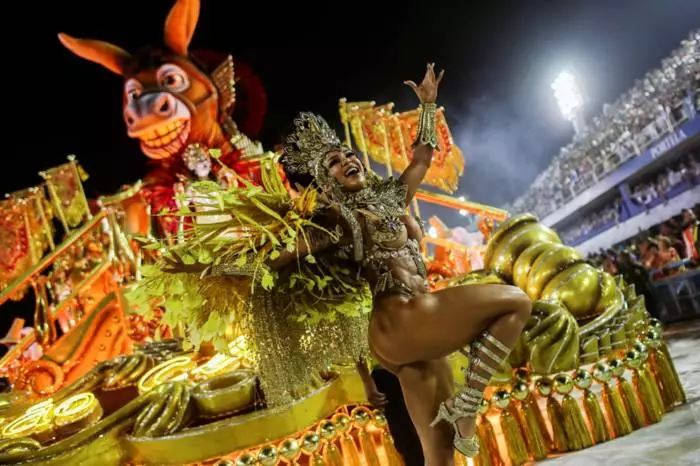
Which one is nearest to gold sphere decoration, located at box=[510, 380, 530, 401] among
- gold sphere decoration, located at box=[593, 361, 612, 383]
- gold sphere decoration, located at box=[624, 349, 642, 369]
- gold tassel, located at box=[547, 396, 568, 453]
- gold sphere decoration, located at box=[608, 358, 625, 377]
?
gold tassel, located at box=[547, 396, 568, 453]

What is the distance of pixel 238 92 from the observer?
7.09 metres

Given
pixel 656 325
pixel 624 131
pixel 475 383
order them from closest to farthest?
1. pixel 475 383
2. pixel 656 325
3. pixel 624 131

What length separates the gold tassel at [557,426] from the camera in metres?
2.89

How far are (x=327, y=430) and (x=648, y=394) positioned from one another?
181 centimetres

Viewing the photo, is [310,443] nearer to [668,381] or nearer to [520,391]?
[520,391]

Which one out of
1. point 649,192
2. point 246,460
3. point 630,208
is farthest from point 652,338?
point 630,208

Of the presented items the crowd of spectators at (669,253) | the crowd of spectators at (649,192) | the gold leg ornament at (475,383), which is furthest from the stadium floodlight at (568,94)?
the gold leg ornament at (475,383)

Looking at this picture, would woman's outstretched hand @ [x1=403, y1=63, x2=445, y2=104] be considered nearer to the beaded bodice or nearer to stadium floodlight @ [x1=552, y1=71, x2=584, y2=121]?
the beaded bodice

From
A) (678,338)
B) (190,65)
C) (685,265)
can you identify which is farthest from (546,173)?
(190,65)

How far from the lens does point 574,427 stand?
2.87 m

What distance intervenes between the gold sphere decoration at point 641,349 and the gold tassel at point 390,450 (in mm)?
1526

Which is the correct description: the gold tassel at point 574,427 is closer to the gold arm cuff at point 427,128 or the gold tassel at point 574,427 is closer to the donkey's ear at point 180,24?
the gold arm cuff at point 427,128

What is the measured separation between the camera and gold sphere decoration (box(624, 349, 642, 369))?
3107 millimetres

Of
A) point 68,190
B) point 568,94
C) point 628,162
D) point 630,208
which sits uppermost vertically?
point 568,94
